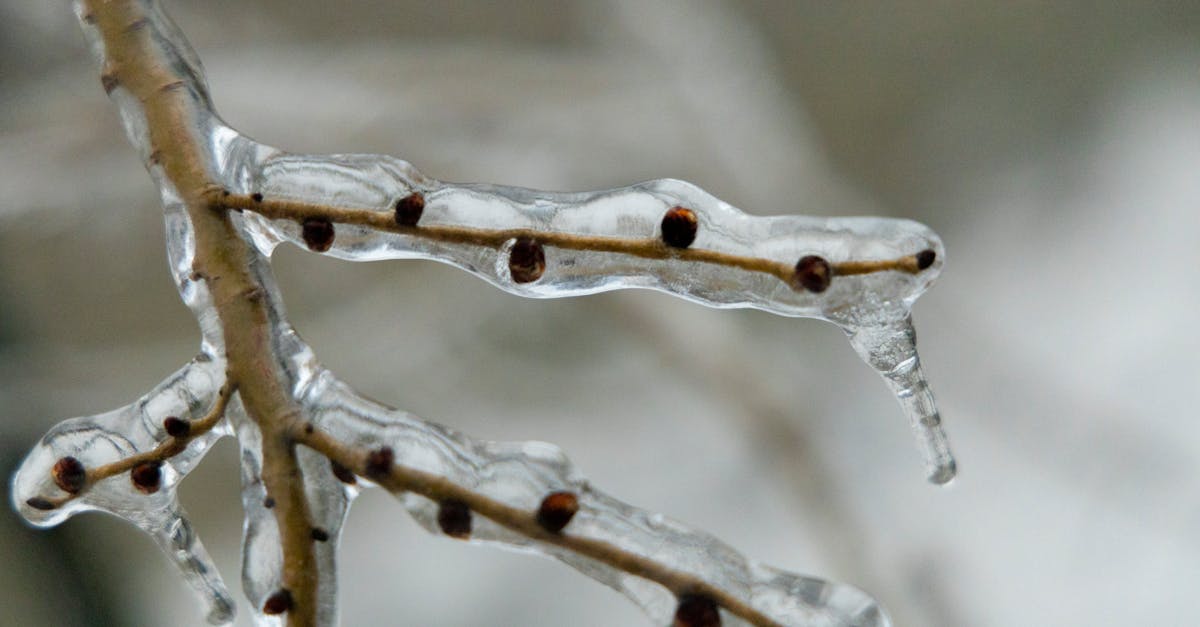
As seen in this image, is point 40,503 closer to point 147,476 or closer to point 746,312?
point 147,476

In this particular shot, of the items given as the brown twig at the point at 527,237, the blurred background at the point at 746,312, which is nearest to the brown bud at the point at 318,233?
the brown twig at the point at 527,237

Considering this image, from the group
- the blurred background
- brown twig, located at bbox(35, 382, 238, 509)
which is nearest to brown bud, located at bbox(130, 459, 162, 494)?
brown twig, located at bbox(35, 382, 238, 509)

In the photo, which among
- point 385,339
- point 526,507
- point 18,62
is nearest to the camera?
point 526,507

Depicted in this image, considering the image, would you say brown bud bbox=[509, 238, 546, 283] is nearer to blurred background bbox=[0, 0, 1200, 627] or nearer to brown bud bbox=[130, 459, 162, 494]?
brown bud bbox=[130, 459, 162, 494]

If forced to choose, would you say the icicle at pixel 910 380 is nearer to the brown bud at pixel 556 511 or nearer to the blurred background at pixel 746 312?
the brown bud at pixel 556 511

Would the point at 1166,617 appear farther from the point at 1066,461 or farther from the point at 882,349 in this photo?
the point at 882,349

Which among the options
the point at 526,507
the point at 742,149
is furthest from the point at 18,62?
the point at 526,507
